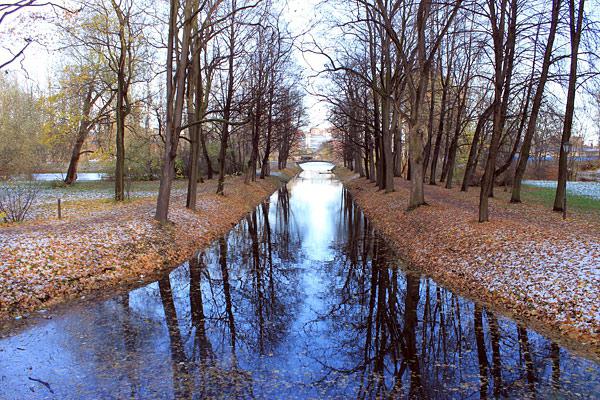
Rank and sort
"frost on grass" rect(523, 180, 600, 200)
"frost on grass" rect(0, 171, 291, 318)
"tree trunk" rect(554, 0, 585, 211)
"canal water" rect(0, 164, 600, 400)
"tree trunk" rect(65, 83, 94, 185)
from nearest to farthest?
"canal water" rect(0, 164, 600, 400) < "frost on grass" rect(0, 171, 291, 318) < "tree trunk" rect(554, 0, 585, 211) < "tree trunk" rect(65, 83, 94, 185) < "frost on grass" rect(523, 180, 600, 200)

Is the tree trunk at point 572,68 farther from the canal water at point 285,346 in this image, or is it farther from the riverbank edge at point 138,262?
the riverbank edge at point 138,262

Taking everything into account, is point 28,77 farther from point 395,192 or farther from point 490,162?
point 395,192

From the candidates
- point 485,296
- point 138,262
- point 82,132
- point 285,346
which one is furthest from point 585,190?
point 82,132

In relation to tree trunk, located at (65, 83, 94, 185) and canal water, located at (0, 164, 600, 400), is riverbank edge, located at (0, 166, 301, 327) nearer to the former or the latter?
canal water, located at (0, 164, 600, 400)

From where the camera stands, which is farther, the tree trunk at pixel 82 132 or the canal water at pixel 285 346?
the tree trunk at pixel 82 132

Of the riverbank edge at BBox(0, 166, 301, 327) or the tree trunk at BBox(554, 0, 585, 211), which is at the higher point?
the tree trunk at BBox(554, 0, 585, 211)

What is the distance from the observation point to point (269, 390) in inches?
205

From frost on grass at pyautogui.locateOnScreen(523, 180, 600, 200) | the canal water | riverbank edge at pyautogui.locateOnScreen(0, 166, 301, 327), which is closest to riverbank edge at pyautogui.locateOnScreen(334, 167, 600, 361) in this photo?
the canal water

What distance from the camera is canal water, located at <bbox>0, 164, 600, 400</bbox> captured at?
527 centimetres

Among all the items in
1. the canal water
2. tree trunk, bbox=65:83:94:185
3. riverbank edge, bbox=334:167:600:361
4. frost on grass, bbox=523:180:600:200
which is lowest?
the canal water

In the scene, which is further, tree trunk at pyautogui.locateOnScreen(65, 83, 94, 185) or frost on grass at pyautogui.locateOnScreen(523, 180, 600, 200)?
frost on grass at pyautogui.locateOnScreen(523, 180, 600, 200)

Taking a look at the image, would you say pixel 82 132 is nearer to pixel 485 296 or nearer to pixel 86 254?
pixel 86 254

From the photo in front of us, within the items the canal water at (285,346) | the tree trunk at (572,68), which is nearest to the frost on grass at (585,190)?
the tree trunk at (572,68)

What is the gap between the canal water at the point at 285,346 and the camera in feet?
17.3
